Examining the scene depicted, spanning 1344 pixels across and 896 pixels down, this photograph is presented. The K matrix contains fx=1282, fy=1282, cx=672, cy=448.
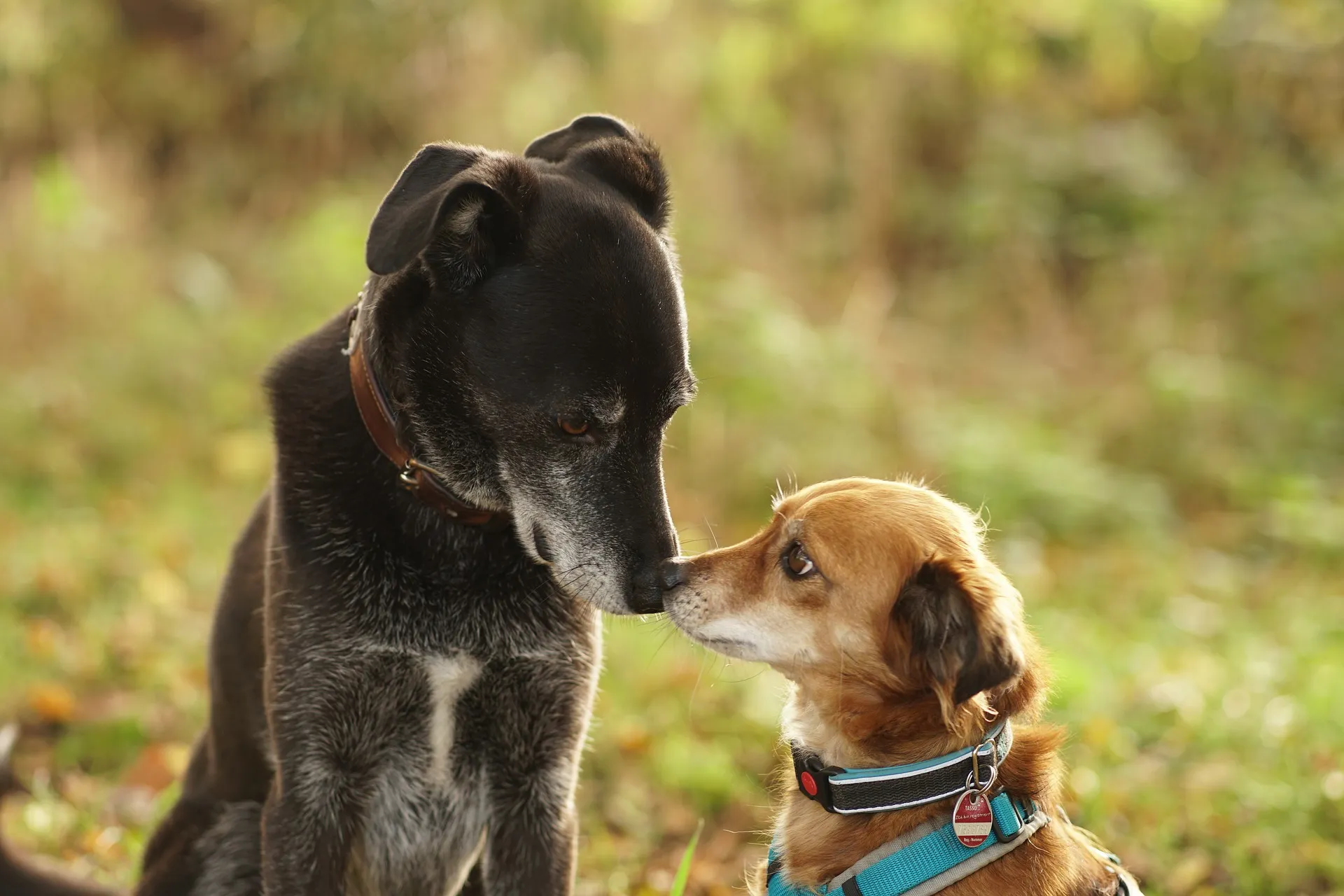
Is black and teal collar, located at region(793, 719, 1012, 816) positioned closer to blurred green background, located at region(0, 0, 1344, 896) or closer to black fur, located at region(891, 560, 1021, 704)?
black fur, located at region(891, 560, 1021, 704)

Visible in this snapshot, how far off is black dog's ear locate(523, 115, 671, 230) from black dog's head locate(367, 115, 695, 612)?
15 cm

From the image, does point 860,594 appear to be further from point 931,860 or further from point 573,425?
point 573,425

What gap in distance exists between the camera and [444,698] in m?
3.00

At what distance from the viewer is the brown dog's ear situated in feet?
8.07

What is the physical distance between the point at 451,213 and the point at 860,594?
122 centimetres

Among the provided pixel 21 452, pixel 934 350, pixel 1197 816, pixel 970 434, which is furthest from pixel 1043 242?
pixel 21 452

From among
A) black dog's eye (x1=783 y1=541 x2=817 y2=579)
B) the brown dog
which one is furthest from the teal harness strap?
black dog's eye (x1=783 y1=541 x2=817 y2=579)

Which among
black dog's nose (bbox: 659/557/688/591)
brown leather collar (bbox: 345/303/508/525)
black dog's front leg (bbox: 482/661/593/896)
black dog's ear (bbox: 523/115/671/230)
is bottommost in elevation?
black dog's front leg (bbox: 482/661/593/896)

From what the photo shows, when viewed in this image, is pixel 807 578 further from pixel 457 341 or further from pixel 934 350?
pixel 934 350

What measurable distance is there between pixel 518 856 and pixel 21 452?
595 centimetres

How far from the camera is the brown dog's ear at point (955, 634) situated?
246 centimetres

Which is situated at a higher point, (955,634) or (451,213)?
(451,213)

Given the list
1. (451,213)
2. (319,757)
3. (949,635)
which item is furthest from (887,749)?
(451,213)

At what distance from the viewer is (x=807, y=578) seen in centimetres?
297
